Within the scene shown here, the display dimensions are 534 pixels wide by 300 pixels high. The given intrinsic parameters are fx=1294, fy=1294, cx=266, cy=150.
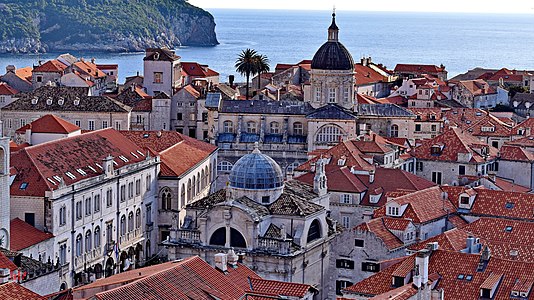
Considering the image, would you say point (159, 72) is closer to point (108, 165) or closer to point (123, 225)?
point (123, 225)

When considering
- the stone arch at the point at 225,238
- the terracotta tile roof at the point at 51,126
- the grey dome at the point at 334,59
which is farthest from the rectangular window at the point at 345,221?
the grey dome at the point at 334,59

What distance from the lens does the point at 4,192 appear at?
56.0 m

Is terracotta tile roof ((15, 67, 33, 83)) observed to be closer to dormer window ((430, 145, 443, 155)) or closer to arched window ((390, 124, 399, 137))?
arched window ((390, 124, 399, 137))

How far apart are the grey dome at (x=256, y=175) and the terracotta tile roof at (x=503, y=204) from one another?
10.9 meters

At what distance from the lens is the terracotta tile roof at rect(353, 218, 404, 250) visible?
56250 millimetres

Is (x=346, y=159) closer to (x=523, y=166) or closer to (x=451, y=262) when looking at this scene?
(x=523, y=166)

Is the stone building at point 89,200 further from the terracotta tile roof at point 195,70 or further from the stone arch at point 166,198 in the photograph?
the terracotta tile roof at point 195,70

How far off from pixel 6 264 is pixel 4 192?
28.9 ft

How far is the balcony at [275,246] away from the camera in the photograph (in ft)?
181

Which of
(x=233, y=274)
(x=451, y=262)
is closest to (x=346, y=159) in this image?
(x=451, y=262)

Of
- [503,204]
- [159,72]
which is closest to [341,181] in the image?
[503,204]

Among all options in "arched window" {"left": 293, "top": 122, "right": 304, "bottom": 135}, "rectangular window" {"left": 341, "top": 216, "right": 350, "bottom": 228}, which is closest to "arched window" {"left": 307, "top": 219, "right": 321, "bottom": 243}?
"rectangular window" {"left": 341, "top": 216, "right": 350, "bottom": 228}

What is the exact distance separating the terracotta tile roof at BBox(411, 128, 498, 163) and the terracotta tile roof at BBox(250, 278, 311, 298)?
36.9 meters

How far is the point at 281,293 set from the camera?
42812 mm
